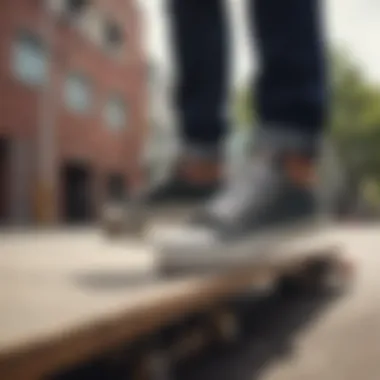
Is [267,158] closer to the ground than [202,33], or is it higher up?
closer to the ground

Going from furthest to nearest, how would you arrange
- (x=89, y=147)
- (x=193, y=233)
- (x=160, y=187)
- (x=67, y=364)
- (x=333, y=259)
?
1. (x=89, y=147)
2. (x=333, y=259)
3. (x=160, y=187)
4. (x=193, y=233)
5. (x=67, y=364)

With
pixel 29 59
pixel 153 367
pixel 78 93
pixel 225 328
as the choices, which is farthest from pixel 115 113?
pixel 153 367

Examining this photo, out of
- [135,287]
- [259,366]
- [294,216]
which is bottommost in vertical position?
[259,366]

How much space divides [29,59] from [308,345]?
1289 cm

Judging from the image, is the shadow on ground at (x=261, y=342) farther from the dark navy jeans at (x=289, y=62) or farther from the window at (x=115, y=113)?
the window at (x=115, y=113)

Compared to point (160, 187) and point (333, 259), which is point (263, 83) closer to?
point (160, 187)

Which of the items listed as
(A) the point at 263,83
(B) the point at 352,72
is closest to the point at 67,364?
(A) the point at 263,83

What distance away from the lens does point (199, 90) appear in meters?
1.57

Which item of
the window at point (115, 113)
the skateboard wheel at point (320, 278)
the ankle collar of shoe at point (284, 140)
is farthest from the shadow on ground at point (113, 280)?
the window at point (115, 113)

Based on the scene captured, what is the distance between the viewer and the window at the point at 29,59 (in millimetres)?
12750

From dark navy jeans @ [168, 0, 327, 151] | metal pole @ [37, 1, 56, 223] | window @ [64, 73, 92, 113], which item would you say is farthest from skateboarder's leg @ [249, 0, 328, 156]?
window @ [64, 73, 92, 113]

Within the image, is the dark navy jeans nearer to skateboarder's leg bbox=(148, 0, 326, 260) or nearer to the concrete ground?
skateboarder's leg bbox=(148, 0, 326, 260)

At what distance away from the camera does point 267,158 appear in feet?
4.16

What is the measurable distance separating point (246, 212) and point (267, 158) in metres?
0.12
